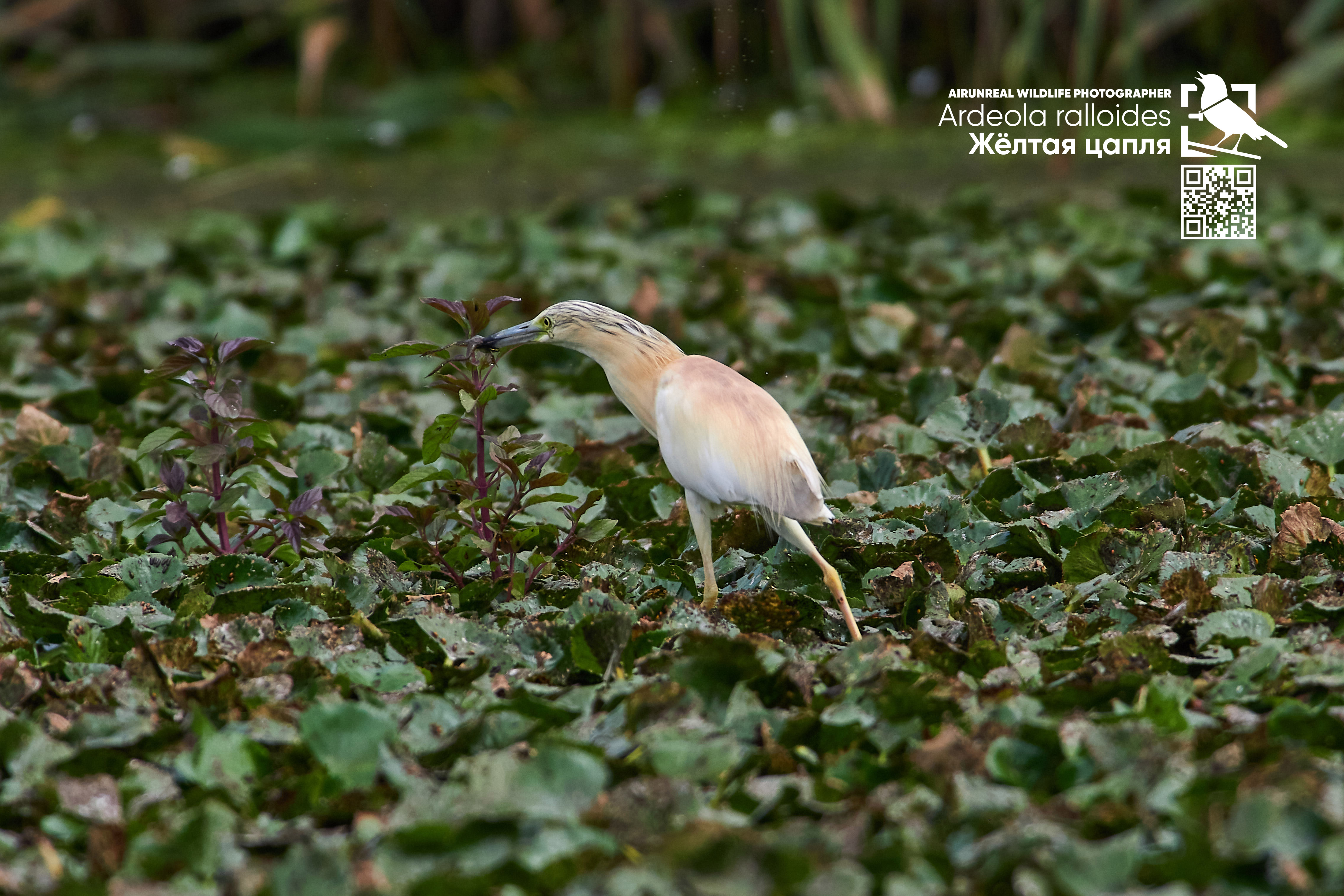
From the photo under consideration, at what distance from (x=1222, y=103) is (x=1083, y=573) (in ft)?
13.8

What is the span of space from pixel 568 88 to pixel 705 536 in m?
5.83

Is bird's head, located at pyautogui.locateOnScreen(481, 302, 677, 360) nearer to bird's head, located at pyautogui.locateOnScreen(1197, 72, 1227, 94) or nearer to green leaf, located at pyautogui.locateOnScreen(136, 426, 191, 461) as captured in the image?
green leaf, located at pyautogui.locateOnScreen(136, 426, 191, 461)

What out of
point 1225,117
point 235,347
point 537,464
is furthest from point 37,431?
point 1225,117

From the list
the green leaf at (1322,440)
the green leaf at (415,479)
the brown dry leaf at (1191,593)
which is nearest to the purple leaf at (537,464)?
the green leaf at (415,479)

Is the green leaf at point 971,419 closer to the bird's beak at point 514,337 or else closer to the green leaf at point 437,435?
the bird's beak at point 514,337

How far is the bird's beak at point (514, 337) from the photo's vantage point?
2.40m

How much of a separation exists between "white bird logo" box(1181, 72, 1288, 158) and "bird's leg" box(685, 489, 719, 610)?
3958 mm

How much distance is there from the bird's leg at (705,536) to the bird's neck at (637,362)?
0.14 m

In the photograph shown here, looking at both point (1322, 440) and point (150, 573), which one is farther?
point (1322, 440)

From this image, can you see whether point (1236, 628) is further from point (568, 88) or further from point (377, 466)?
point (568, 88)

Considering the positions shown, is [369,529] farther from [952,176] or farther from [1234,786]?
[952,176]

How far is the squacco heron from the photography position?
2.27 meters

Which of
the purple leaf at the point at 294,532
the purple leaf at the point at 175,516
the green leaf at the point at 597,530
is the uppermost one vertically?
the purple leaf at the point at 175,516

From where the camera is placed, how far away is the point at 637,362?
2.48m
